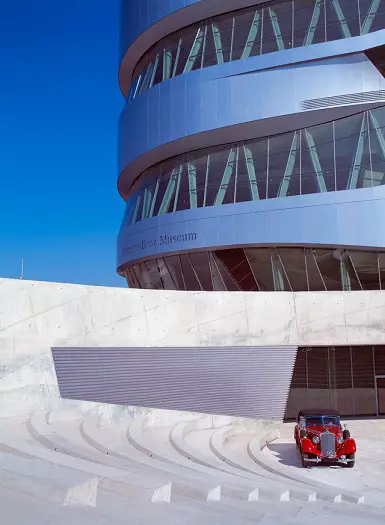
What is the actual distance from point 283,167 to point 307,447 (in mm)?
13999

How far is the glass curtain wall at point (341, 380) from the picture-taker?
30156mm

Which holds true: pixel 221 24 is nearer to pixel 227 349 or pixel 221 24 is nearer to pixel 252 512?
pixel 227 349

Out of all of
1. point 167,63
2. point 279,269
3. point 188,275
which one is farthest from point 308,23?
point 188,275

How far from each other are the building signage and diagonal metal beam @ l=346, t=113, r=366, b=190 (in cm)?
748

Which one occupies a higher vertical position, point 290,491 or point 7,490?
point 7,490

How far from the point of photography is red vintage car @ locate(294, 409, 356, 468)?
18.5 metres

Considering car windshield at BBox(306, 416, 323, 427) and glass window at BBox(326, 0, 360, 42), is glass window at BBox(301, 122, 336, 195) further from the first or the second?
car windshield at BBox(306, 416, 323, 427)

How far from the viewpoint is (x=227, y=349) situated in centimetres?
2197

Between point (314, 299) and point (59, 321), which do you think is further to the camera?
point (314, 299)

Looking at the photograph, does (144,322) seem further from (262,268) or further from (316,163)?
(316,163)

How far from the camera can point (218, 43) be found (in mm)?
30328

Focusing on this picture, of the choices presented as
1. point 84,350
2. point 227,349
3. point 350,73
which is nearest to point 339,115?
point 350,73

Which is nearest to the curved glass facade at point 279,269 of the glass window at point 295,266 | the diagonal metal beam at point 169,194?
the glass window at point 295,266

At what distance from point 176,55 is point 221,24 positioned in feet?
9.03
